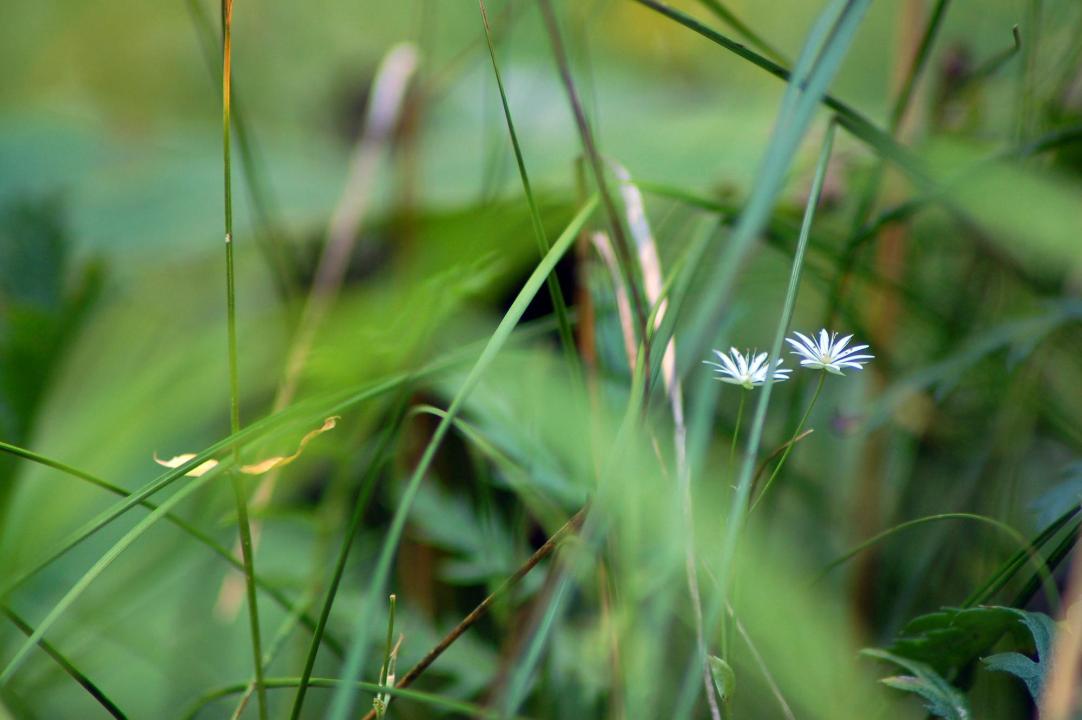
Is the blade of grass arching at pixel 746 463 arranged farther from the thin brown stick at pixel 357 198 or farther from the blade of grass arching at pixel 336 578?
the thin brown stick at pixel 357 198

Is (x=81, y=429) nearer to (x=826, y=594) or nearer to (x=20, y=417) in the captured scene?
(x=20, y=417)

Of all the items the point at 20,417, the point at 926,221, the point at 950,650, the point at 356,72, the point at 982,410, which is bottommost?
the point at 20,417

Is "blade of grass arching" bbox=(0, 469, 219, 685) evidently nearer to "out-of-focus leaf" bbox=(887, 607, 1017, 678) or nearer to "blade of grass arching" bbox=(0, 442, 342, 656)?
"blade of grass arching" bbox=(0, 442, 342, 656)

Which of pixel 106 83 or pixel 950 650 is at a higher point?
pixel 106 83

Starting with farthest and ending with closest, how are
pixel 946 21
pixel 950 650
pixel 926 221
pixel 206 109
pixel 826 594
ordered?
pixel 206 109
pixel 946 21
pixel 926 221
pixel 826 594
pixel 950 650

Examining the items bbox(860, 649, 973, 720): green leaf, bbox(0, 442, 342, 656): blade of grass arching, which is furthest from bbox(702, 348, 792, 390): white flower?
bbox(0, 442, 342, 656): blade of grass arching

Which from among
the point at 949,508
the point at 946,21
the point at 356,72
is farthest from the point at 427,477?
the point at 356,72
